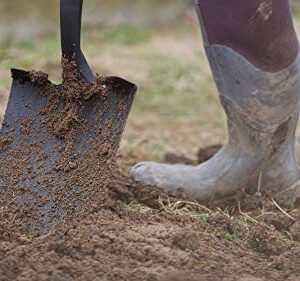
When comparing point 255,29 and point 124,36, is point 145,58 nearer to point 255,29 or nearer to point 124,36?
point 124,36

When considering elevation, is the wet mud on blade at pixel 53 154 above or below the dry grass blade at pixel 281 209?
above

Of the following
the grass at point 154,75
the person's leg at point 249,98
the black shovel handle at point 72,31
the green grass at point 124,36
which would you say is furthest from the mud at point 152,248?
the green grass at point 124,36

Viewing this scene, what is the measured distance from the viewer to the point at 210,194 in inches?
92.5

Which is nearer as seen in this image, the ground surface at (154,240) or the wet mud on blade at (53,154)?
the ground surface at (154,240)

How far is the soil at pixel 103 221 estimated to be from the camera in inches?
65.8

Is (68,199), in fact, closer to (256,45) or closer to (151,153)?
(256,45)

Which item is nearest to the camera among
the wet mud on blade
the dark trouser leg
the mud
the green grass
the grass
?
the mud

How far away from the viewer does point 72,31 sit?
2016 millimetres

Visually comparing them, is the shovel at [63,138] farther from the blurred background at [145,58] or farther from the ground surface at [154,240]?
the blurred background at [145,58]

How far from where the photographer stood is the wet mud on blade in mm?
1935

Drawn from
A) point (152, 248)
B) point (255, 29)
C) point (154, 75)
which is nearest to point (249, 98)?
point (255, 29)

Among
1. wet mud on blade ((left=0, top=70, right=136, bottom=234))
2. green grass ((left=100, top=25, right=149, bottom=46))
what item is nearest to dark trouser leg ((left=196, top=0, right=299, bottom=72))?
wet mud on blade ((left=0, top=70, right=136, bottom=234))

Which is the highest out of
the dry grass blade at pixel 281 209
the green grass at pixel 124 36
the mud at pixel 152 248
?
the green grass at pixel 124 36

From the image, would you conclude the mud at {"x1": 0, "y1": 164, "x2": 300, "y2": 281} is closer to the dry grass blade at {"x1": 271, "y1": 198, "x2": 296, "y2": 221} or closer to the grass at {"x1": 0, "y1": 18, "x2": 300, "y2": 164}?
the dry grass blade at {"x1": 271, "y1": 198, "x2": 296, "y2": 221}
